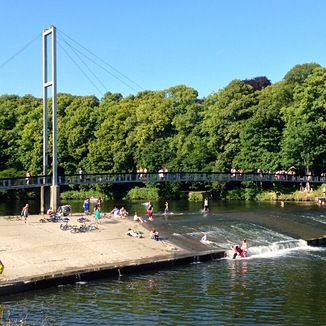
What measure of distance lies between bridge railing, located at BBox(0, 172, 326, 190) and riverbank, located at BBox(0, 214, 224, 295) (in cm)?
964

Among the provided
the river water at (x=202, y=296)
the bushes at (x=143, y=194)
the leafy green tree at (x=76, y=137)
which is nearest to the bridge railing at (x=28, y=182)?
the river water at (x=202, y=296)

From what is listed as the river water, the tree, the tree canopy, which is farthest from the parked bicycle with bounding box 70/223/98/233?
the tree

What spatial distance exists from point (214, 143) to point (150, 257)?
174 ft

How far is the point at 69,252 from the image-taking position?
26578mm

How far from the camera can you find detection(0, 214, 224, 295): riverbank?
74.4 ft

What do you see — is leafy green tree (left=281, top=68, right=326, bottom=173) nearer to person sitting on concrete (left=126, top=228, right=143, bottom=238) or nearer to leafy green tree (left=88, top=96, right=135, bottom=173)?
leafy green tree (left=88, top=96, right=135, bottom=173)

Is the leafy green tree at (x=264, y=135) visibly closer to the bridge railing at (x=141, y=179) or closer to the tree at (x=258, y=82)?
the bridge railing at (x=141, y=179)

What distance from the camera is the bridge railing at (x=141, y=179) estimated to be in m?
44.0

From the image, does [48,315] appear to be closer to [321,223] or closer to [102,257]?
[102,257]

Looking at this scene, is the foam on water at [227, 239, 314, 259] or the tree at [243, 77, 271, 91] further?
the tree at [243, 77, 271, 91]

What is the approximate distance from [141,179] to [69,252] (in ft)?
91.7

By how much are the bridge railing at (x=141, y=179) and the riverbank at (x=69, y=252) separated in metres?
9.64

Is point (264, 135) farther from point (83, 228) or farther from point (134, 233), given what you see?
point (83, 228)

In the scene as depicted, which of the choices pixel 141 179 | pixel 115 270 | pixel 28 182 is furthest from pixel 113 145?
pixel 115 270
